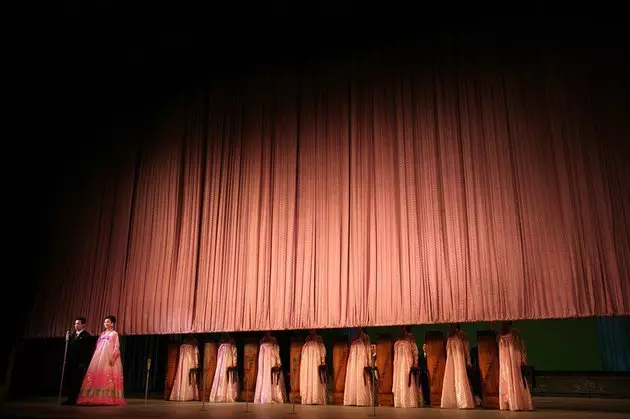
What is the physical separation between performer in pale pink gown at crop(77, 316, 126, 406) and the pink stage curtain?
119cm

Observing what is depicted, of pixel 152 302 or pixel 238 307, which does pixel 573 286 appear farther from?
pixel 152 302

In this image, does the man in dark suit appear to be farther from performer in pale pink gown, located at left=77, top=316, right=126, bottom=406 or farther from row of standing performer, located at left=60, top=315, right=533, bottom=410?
performer in pale pink gown, located at left=77, top=316, right=126, bottom=406

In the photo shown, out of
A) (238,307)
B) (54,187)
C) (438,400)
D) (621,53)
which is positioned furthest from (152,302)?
(621,53)

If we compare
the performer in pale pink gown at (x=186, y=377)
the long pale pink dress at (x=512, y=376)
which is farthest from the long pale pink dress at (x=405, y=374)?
the performer in pale pink gown at (x=186, y=377)

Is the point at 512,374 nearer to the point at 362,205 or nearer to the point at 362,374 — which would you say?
the point at 362,374

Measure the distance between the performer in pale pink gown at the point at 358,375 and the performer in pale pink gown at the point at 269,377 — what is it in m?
0.91

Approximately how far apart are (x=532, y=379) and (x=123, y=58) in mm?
8067

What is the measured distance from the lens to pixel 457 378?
6.21m

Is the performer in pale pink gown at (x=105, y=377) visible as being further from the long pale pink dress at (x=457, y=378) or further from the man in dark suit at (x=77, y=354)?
the long pale pink dress at (x=457, y=378)

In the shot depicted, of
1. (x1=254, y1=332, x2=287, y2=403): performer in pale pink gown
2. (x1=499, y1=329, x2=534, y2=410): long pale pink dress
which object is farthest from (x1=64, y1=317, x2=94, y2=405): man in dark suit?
(x1=499, y1=329, x2=534, y2=410): long pale pink dress

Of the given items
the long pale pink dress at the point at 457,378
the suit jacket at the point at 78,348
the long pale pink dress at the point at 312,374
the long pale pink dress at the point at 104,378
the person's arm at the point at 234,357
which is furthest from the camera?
the person's arm at the point at 234,357

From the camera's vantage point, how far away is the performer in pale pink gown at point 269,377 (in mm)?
7258

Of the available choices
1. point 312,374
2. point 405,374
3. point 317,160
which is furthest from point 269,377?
point 317,160

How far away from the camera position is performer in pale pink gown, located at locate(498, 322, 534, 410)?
572 centimetres
